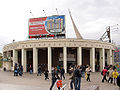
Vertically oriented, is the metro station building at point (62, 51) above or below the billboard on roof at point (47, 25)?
below

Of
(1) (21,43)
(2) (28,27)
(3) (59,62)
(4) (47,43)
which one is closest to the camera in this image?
(4) (47,43)

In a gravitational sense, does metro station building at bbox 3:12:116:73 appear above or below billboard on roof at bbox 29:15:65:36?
below

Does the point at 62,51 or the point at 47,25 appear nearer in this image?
the point at 62,51

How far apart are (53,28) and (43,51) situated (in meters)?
5.38

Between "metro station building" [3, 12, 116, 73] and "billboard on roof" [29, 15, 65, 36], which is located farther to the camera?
"billboard on roof" [29, 15, 65, 36]

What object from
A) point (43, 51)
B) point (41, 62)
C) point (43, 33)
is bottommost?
point (41, 62)

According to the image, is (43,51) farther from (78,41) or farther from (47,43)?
(78,41)

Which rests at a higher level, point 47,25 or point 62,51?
point 47,25

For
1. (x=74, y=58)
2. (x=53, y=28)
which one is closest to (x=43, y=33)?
(x=53, y=28)

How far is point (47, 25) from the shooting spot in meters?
34.7

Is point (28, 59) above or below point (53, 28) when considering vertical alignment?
below

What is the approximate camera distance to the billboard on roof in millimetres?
33719

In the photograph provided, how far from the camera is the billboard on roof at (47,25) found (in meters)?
33.7

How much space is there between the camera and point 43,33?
114ft
